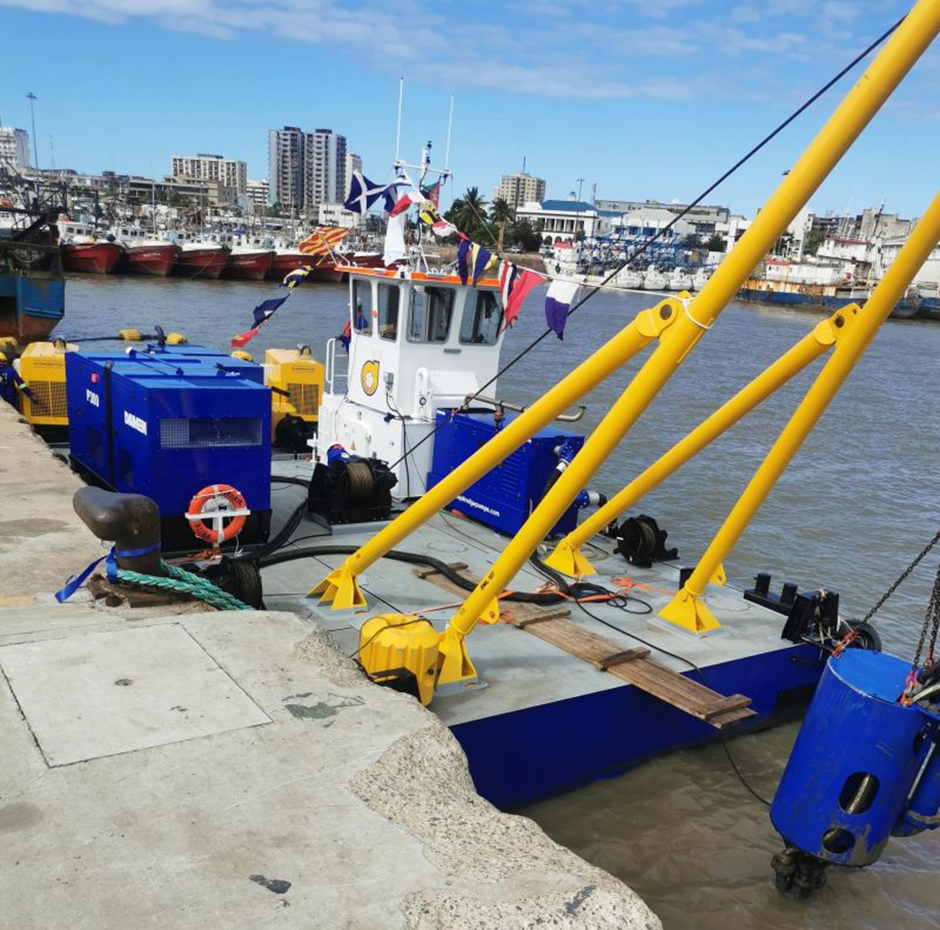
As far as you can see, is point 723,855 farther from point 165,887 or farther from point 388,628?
point 165,887

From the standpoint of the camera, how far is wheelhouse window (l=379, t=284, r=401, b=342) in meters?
9.64

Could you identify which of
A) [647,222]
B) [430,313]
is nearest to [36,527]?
[430,313]

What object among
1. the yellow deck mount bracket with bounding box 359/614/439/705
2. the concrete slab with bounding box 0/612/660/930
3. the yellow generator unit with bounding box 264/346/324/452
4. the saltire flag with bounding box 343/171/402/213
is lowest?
the yellow generator unit with bounding box 264/346/324/452

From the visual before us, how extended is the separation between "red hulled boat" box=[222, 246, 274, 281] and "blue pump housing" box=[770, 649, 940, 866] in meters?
63.7

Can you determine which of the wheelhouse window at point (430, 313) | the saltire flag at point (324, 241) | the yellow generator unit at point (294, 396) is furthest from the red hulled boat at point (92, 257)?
the wheelhouse window at point (430, 313)

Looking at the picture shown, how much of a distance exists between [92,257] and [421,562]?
5941 centimetres

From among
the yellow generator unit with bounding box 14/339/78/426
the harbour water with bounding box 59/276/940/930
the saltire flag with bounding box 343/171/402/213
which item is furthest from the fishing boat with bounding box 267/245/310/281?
the saltire flag with bounding box 343/171/402/213

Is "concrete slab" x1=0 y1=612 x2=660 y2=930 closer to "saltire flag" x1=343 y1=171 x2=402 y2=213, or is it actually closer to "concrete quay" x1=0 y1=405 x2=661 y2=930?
"concrete quay" x1=0 y1=405 x2=661 y2=930

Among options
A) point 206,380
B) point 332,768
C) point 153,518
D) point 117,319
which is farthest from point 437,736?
point 117,319

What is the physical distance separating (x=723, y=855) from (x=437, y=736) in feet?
11.8

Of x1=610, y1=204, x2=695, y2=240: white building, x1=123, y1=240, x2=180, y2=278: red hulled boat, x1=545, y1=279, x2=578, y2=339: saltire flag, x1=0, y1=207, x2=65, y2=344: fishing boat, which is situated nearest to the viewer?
x1=545, y1=279, x2=578, y2=339: saltire flag

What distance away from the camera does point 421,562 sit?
762 centimetres

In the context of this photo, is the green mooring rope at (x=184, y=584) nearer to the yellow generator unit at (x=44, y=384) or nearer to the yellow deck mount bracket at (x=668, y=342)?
the yellow deck mount bracket at (x=668, y=342)

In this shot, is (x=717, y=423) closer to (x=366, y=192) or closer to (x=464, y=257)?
(x=464, y=257)
